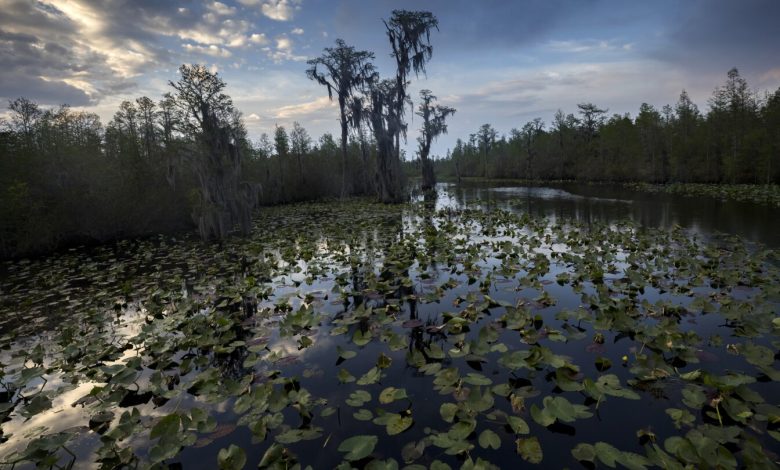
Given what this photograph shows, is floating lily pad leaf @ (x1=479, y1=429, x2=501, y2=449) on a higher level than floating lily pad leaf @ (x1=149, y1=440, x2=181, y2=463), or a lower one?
lower

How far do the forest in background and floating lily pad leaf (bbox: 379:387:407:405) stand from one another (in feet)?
45.8

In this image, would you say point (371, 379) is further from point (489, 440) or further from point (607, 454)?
point (607, 454)

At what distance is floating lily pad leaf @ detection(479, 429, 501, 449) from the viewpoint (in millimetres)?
2871

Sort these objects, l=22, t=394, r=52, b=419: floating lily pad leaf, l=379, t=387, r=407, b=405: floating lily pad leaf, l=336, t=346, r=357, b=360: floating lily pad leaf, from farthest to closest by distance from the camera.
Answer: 1. l=336, t=346, r=357, b=360: floating lily pad leaf
2. l=22, t=394, r=52, b=419: floating lily pad leaf
3. l=379, t=387, r=407, b=405: floating lily pad leaf

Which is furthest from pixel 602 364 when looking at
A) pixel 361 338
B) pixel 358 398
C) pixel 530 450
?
pixel 361 338

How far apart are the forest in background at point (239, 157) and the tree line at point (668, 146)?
0.16m

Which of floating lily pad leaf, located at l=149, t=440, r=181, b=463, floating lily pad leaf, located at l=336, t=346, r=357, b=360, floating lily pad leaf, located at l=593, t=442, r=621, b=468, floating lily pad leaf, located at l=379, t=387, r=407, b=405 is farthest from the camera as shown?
floating lily pad leaf, located at l=336, t=346, r=357, b=360

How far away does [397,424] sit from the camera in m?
3.26

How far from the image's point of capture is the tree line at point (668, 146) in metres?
32.7

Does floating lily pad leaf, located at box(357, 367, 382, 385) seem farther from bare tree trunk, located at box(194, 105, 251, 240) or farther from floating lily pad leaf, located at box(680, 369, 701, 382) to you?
bare tree trunk, located at box(194, 105, 251, 240)

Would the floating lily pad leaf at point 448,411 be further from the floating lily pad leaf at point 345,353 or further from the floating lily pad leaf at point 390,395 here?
the floating lily pad leaf at point 345,353

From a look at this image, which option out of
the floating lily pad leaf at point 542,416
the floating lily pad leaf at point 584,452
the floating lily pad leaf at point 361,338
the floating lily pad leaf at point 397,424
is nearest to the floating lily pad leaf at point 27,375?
the floating lily pad leaf at point 361,338

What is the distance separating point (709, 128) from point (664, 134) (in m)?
7.50

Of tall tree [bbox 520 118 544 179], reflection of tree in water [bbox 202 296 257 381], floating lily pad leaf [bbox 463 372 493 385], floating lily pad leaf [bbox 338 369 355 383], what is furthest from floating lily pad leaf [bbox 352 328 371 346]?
tall tree [bbox 520 118 544 179]
